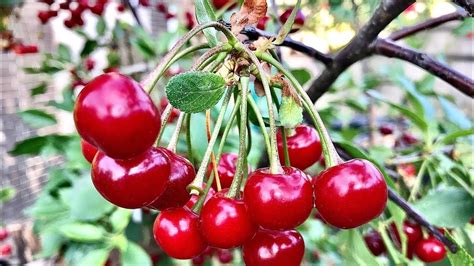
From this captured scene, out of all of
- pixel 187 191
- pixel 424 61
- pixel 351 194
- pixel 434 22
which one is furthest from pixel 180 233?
pixel 434 22

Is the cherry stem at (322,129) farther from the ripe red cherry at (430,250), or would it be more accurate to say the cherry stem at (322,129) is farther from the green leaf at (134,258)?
the green leaf at (134,258)

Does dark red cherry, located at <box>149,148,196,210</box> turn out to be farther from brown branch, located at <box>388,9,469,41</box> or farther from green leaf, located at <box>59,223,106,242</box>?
green leaf, located at <box>59,223,106,242</box>

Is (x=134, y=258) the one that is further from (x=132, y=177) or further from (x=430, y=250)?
(x=132, y=177)

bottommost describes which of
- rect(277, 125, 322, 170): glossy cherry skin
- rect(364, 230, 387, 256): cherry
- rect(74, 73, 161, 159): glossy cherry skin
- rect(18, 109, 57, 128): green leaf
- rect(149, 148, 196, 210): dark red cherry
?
rect(18, 109, 57, 128): green leaf

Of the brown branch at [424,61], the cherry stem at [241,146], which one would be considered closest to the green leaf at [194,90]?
the cherry stem at [241,146]

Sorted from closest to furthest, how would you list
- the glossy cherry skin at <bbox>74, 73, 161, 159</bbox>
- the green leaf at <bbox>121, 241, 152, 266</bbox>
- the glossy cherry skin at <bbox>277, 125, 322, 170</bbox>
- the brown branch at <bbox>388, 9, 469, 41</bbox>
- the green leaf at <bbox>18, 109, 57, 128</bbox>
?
the glossy cherry skin at <bbox>74, 73, 161, 159</bbox> → the glossy cherry skin at <bbox>277, 125, 322, 170</bbox> → the brown branch at <bbox>388, 9, 469, 41</bbox> → the green leaf at <bbox>121, 241, 152, 266</bbox> → the green leaf at <bbox>18, 109, 57, 128</bbox>

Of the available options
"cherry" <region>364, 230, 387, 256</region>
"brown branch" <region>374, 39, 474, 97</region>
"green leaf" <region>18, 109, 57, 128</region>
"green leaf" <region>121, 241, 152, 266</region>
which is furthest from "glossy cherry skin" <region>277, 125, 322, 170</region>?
"green leaf" <region>18, 109, 57, 128</region>

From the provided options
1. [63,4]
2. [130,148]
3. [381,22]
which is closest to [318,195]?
[130,148]
